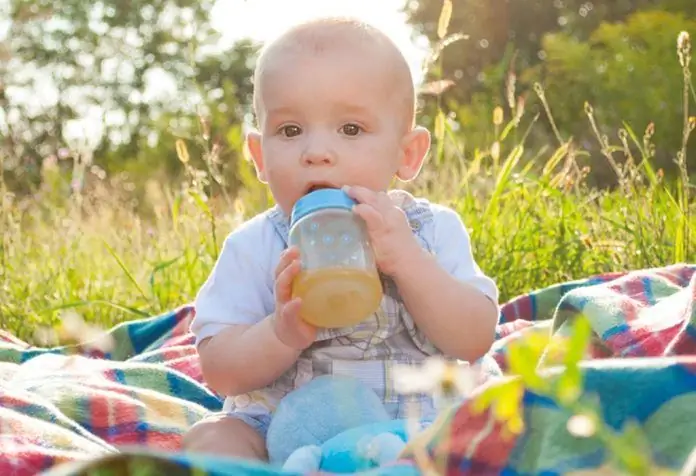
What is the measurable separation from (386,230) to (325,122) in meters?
0.25

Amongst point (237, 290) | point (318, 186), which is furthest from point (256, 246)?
point (318, 186)

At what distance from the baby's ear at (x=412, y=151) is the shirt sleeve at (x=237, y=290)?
1.03 feet

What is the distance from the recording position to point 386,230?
179 cm

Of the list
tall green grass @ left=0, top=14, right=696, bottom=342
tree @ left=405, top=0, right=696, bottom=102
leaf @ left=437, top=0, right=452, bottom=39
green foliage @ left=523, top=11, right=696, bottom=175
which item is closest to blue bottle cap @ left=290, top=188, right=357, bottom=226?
tall green grass @ left=0, top=14, right=696, bottom=342

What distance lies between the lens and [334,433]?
168cm

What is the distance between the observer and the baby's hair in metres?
1.94

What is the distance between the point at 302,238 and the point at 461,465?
588 millimetres

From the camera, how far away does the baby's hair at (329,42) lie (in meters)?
1.94

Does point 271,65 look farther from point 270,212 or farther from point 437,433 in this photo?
point 437,433

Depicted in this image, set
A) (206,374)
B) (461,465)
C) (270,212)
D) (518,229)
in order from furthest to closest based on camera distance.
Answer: (518,229) → (270,212) → (206,374) → (461,465)

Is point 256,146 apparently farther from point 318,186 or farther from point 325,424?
point 325,424

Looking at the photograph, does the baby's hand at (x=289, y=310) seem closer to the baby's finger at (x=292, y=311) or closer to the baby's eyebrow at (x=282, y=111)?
the baby's finger at (x=292, y=311)

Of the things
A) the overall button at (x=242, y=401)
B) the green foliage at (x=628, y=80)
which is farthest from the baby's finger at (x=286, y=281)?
the green foliage at (x=628, y=80)

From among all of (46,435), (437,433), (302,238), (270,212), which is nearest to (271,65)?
(270,212)
